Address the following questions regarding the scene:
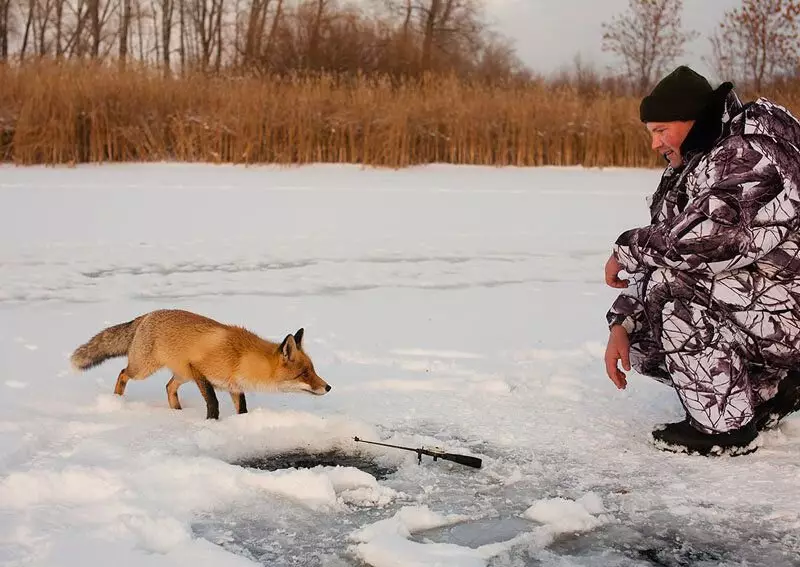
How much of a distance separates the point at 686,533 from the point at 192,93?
13.6m

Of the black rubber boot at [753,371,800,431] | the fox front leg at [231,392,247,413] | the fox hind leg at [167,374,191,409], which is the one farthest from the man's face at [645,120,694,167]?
the fox hind leg at [167,374,191,409]

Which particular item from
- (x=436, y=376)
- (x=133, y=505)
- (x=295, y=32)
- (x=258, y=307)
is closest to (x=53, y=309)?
(x=258, y=307)

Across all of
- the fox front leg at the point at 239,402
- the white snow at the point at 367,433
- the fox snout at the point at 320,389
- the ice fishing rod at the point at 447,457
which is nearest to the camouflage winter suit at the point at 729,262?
the white snow at the point at 367,433

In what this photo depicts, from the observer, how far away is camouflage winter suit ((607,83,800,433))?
291 centimetres

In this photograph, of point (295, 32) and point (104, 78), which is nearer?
point (104, 78)

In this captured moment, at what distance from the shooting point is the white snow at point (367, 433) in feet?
8.08

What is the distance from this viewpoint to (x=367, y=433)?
133 inches

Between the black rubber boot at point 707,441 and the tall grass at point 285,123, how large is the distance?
11759 millimetres

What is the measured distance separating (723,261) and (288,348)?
5.78ft

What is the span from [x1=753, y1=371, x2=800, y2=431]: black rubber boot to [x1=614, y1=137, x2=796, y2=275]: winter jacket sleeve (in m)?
0.55

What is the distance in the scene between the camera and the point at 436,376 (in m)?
4.18

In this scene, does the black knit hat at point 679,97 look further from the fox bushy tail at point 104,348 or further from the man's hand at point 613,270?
the fox bushy tail at point 104,348

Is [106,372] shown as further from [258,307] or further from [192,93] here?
[192,93]

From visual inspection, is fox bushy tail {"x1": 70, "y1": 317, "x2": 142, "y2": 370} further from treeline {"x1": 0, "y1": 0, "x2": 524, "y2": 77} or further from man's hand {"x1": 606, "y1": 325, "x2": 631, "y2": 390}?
treeline {"x1": 0, "y1": 0, "x2": 524, "y2": 77}
